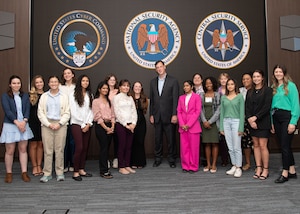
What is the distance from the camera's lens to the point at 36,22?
516cm

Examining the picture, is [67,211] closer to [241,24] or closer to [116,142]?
[116,142]

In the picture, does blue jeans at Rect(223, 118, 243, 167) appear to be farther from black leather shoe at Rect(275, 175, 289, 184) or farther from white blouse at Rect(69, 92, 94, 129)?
white blouse at Rect(69, 92, 94, 129)

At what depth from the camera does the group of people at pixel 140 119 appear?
3.50m

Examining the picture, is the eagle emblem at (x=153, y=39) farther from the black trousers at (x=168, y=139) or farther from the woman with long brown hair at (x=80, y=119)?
the woman with long brown hair at (x=80, y=119)

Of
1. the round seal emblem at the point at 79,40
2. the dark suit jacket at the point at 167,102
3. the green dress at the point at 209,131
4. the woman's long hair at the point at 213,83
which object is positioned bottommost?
the green dress at the point at 209,131

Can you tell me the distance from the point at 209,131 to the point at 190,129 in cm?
30

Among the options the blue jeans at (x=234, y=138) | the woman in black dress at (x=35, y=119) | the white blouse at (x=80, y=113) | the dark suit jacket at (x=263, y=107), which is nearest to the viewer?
the dark suit jacket at (x=263, y=107)

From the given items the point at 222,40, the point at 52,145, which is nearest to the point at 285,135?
the point at 222,40

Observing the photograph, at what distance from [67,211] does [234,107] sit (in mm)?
2496

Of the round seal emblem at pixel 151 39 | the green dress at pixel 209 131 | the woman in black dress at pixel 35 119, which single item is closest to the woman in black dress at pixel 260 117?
the green dress at pixel 209 131

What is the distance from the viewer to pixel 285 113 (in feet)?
11.2

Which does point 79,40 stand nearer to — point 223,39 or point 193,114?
point 193,114

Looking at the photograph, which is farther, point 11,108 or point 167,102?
point 167,102

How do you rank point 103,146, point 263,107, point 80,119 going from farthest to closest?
point 103,146 < point 80,119 < point 263,107
